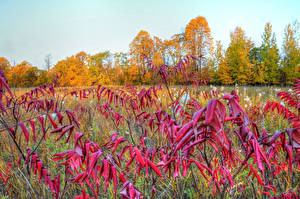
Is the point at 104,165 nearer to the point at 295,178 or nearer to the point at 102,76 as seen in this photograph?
the point at 295,178

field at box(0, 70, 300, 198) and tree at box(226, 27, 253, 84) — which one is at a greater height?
tree at box(226, 27, 253, 84)

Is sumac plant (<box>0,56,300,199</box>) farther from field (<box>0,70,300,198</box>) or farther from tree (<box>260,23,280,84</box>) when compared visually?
tree (<box>260,23,280,84</box>)

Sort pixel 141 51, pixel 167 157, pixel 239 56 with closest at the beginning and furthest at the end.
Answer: pixel 167 157
pixel 141 51
pixel 239 56

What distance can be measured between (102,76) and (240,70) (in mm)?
24363

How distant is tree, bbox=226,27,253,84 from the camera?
18.7m

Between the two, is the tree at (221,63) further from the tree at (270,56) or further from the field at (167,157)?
the field at (167,157)

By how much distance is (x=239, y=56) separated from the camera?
63.8ft

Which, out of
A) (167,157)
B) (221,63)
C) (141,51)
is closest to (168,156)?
(167,157)

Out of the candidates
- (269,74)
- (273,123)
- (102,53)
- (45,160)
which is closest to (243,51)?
(269,74)

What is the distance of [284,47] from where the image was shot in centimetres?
1828

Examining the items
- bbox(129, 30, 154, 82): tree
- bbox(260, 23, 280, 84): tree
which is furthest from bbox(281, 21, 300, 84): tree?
bbox(129, 30, 154, 82): tree

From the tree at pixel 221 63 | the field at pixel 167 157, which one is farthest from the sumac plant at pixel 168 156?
the tree at pixel 221 63

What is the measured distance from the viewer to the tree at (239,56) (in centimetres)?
1873

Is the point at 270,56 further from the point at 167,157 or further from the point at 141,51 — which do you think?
the point at 167,157
